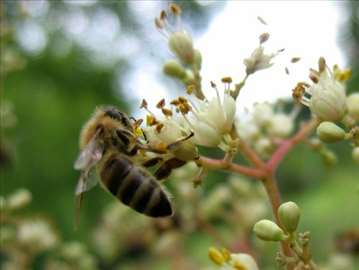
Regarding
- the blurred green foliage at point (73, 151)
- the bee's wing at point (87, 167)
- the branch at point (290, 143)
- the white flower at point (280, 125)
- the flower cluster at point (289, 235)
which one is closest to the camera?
the flower cluster at point (289, 235)

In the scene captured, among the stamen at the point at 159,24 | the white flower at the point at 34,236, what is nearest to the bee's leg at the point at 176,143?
the stamen at the point at 159,24

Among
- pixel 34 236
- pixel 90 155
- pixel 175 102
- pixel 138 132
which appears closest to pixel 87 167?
pixel 90 155

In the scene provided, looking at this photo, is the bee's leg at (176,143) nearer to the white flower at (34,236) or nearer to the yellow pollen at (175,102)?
the yellow pollen at (175,102)

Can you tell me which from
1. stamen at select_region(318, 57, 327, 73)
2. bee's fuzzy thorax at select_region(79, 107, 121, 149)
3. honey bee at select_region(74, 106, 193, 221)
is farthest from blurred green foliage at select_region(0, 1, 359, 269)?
bee's fuzzy thorax at select_region(79, 107, 121, 149)

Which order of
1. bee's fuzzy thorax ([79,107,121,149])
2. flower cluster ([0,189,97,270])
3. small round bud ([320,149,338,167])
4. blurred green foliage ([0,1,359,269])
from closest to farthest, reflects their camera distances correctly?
1. bee's fuzzy thorax ([79,107,121,149])
2. small round bud ([320,149,338,167])
3. flower cluster ([0,189,97,270])
4. blurred green foliage ([0,1,359,269])

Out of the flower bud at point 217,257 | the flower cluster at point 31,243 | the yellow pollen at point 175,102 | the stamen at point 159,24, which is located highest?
the stamen at point 159,24

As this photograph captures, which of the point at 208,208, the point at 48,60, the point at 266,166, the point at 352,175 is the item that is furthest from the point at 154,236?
the point at 48,60

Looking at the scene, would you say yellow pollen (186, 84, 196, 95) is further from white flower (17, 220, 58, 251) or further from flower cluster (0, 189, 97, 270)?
white flower (17, 220, 58, 251)
